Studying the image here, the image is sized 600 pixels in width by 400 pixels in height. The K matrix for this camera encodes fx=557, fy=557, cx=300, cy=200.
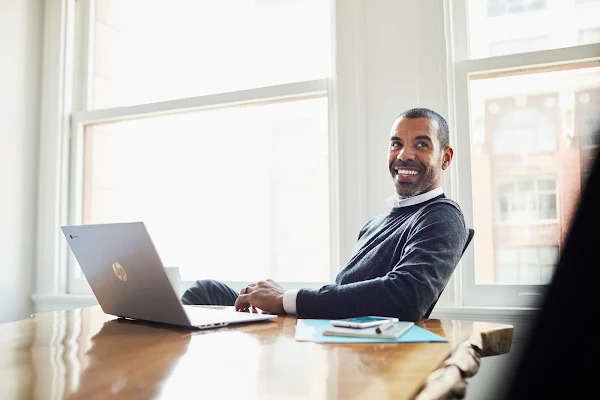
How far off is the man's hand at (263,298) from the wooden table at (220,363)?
19 cm

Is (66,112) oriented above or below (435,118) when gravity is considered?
above

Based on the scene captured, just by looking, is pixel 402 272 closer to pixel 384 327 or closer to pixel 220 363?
pixel 384 327

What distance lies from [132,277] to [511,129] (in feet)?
5.09

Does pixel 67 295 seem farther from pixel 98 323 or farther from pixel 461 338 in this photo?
pixel 461 338

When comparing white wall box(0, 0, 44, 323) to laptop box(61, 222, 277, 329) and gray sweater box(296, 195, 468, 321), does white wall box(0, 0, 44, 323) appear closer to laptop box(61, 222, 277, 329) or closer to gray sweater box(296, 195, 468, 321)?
laptop box(61, 222, 277, 329)

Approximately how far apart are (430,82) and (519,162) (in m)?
0.46

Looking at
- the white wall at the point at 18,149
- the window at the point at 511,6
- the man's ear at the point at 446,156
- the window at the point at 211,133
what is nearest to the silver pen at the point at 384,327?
the man's ear at the point at 446,156

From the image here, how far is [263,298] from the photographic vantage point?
1.39 metres

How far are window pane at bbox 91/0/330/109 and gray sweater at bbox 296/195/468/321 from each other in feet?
3.85

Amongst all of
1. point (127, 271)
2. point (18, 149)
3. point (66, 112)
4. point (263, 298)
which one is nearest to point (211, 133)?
point (66, 112)

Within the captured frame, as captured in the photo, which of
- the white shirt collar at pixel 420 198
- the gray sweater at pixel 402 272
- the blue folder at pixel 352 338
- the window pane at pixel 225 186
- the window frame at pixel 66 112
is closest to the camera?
the blue folder at pixel 352 338

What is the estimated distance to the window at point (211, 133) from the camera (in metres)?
2.56

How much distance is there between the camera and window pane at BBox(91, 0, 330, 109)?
2.61m

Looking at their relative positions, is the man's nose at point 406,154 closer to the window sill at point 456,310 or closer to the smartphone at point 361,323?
the window sill at point 456,310
